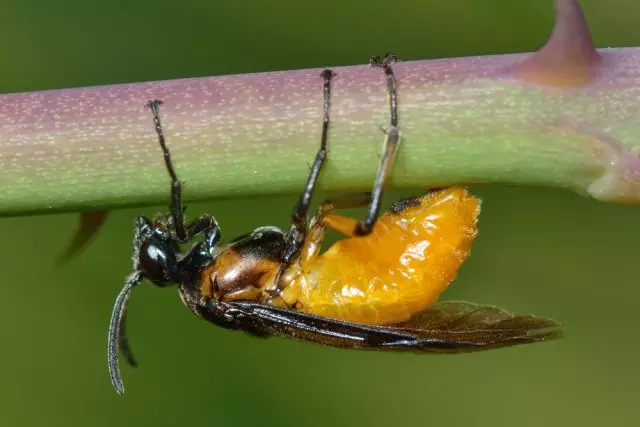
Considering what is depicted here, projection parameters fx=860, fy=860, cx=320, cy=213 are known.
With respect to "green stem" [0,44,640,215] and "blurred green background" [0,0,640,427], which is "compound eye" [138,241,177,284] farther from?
"green stem" [0,44,640,215]

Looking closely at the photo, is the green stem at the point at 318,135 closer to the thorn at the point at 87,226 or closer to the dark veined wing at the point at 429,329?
the thorn at the point at 87,226

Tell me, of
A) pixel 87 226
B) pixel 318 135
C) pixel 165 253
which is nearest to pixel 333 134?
pixel 318 135

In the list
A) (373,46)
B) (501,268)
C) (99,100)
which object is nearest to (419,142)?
(99,100)

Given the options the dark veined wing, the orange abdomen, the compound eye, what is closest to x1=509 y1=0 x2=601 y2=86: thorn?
the orange abdomen

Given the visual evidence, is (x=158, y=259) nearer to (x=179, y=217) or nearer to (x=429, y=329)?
(x=179, y=217)

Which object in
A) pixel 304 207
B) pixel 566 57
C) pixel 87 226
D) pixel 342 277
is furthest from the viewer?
pixel 342 277

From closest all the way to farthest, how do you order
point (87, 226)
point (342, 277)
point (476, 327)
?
point (87, 226)
point (476, 327)
point (342, 277)

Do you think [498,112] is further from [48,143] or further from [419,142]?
[48,143]

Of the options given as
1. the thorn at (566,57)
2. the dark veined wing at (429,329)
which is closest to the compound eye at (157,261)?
the dark veined wing at (429,329)
